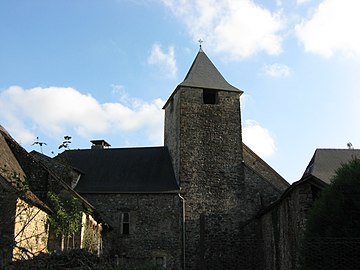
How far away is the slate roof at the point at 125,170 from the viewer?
72.7 ft

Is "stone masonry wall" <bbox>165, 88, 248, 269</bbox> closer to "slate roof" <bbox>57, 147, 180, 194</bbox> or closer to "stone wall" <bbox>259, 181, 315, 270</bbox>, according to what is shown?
"slate roof" <bbox>57, 147, 180, 194</bbox>

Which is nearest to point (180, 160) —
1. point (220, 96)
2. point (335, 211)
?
point (220, 96)

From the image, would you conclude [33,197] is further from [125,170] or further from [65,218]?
[125,170]

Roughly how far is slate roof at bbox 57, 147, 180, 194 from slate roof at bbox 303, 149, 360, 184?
6.95 meters

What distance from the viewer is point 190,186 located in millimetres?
22172

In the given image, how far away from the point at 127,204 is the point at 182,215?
2.81 meters

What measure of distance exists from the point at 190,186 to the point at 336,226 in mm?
13475

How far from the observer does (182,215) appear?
21.4 m

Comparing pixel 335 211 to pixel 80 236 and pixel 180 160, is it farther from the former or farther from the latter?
pixel 180 160

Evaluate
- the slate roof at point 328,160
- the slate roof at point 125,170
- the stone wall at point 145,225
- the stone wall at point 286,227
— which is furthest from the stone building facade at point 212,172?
the slate roof at point 328,160

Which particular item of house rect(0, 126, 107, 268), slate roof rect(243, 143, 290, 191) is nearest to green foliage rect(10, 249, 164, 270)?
house rect(0, 126, 107, 268)

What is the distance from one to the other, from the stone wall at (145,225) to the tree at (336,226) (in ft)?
40.1

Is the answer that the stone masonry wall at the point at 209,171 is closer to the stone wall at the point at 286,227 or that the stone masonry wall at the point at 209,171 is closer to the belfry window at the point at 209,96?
the belfry window at the point at 209,96

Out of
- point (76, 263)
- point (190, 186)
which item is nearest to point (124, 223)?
point (190, 186)
